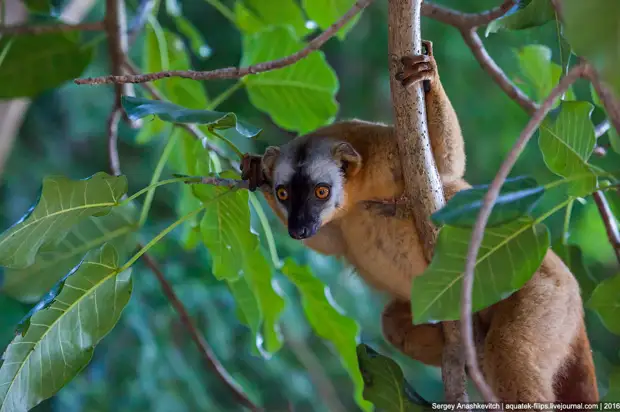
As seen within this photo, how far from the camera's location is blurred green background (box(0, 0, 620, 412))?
316 centimetres

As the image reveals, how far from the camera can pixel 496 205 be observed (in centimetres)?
108

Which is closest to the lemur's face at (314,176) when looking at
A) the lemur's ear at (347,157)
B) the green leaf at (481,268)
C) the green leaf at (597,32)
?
the lemur's ear at (347,157)

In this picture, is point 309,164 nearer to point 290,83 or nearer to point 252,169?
point 252,169

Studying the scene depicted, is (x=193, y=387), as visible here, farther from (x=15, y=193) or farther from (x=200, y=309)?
(x=15, y=193)

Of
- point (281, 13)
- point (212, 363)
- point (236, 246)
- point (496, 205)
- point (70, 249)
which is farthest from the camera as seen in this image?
point (281, 13)

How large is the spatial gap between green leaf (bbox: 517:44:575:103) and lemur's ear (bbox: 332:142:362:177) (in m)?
0.71

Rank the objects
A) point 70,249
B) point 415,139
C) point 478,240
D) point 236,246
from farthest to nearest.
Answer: point 70,249
point 236,246
point 415,139
point 478,240

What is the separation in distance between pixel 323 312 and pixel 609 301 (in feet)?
3.26

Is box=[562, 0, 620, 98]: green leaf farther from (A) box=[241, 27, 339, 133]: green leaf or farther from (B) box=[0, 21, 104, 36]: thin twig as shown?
(B) box=[0, 21, 104, 36]: thin twig

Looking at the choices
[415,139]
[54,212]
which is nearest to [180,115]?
[54,212]

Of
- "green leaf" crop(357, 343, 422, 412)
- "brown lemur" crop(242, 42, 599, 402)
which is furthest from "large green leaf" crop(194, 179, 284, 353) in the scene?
"green leaf" crop(357, 343, 422, 412)

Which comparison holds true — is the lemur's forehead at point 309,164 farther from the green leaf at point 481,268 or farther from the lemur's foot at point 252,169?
the green leaf at point 481,268

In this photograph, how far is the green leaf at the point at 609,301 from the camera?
125 cm

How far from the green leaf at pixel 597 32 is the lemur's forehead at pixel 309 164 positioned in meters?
1.37
